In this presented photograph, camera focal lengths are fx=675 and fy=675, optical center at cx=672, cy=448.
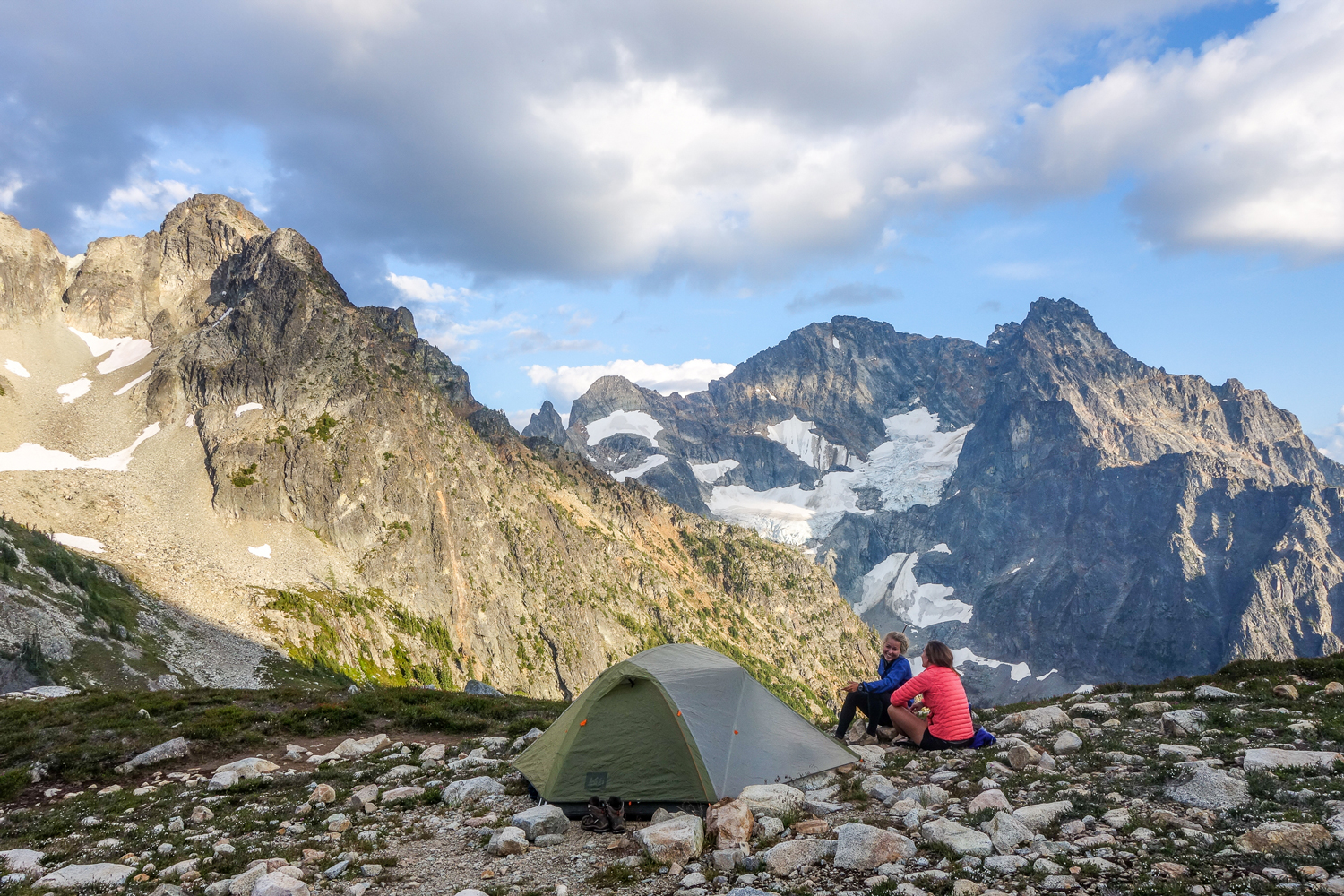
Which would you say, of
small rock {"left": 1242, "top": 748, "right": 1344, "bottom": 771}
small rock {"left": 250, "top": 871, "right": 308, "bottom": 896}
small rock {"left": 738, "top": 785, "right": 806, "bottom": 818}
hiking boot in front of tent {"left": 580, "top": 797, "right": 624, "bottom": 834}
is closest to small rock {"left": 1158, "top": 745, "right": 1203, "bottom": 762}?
small rock {"left": 1242, "top": 748, "right": 1344, "bottom": 771}

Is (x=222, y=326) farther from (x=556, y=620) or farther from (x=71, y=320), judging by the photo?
(x=556, y=620)

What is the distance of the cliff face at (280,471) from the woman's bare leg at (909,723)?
265 ft

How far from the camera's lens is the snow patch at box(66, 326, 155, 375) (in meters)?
127

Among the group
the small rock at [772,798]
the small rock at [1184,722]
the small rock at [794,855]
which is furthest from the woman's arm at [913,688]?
the small rock at [794,855]

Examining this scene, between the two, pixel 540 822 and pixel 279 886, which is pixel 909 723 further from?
pixel 279 886

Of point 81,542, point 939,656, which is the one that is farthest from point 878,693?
point 81,542

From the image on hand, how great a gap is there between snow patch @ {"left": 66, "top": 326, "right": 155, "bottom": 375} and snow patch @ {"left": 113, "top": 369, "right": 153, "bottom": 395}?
603 centimetres

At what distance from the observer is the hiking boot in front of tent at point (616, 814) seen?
37.4 feet

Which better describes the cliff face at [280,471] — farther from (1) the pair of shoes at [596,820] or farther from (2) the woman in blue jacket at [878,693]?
(2) the woman in blue jacket at [878,693]

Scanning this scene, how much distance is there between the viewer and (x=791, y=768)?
13398 millimetres

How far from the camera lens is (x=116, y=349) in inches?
5133

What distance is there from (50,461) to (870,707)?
123 metres

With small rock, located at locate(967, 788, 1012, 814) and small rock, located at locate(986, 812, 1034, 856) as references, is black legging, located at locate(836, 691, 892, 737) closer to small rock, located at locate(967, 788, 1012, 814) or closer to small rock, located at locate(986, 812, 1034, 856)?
small rock, located at locate(967, 788, 1012, 814)

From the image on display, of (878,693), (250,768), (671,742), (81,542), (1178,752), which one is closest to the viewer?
(1178,752)
